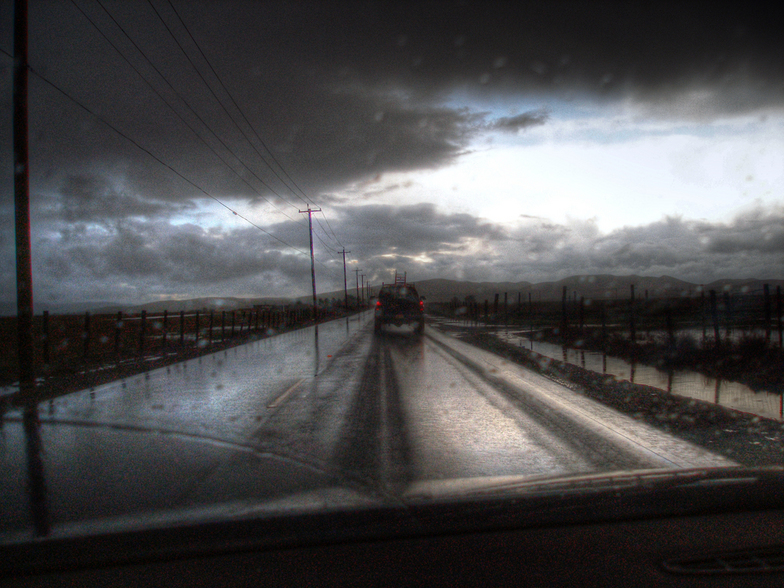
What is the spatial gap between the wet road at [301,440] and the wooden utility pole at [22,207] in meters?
2.54

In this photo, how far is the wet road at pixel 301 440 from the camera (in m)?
4.50

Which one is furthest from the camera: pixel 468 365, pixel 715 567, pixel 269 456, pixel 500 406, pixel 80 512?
pixel 468 365

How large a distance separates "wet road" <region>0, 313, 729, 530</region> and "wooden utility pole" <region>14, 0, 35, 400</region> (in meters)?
2.54

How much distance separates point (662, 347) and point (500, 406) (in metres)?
12.4

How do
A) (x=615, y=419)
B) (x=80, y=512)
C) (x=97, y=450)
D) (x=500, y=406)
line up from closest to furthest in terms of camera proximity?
(x=80, y=512) → (x=97, y=450) → (x=615, y=419) → (x=500, y=406)

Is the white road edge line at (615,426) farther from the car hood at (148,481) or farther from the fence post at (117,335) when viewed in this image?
the fence post at (117,335)

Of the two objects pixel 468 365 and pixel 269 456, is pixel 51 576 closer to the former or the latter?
pixel 269 456

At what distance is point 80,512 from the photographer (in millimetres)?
3910

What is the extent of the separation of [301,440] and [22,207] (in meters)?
Result: 10.2

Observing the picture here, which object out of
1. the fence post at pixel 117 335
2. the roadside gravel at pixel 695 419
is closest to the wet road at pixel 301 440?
the roadside gravel at pixel 695 419

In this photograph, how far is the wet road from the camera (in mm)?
4496

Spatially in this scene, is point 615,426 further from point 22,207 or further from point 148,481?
point 22,207

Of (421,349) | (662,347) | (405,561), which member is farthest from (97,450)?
(662,347)

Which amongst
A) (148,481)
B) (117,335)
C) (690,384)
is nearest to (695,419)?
(690,384)
